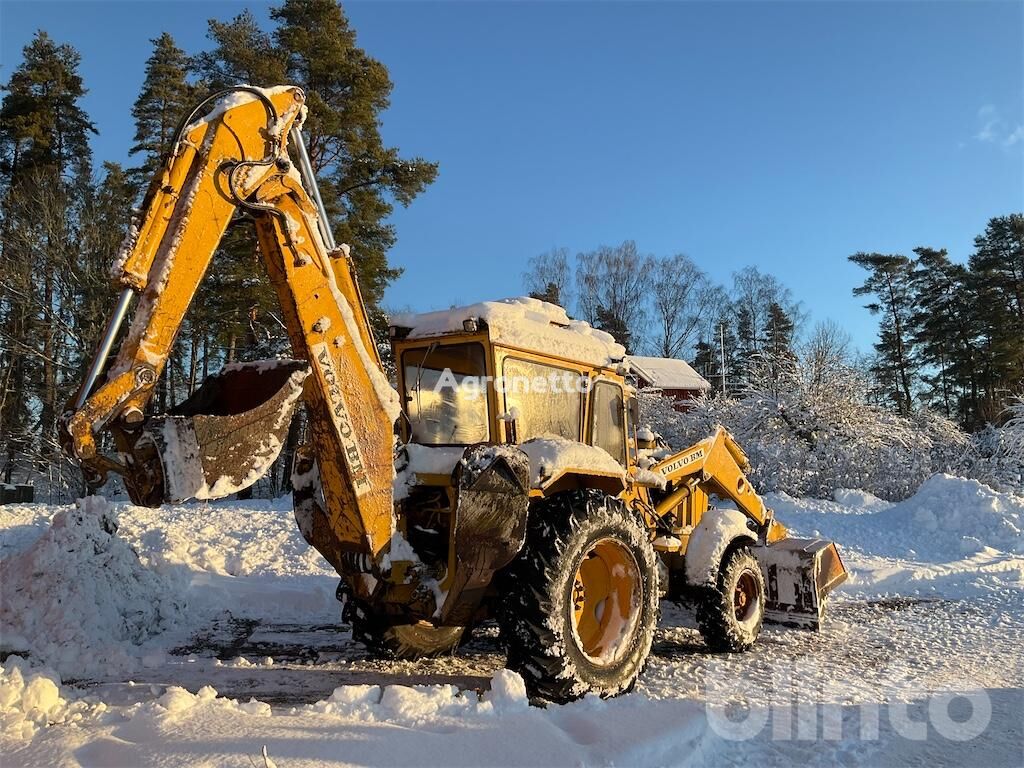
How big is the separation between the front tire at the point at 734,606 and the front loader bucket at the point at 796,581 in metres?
0.44

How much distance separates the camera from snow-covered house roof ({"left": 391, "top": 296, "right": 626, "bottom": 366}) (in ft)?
16.4

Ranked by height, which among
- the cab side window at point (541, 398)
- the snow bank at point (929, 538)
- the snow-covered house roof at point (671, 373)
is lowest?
the snow bank at point (929, 538)

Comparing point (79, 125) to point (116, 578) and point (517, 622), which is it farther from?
point (517, 622)

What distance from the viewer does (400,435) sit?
17.9ft

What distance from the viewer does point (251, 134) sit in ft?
12.8

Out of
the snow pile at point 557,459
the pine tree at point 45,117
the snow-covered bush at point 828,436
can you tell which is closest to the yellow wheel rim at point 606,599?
the snow pile at point 557,459

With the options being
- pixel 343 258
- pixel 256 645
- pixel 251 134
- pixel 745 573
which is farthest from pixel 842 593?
pixel 251 134

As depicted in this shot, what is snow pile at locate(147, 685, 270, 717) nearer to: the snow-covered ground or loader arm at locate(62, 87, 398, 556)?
the snow-covered ground

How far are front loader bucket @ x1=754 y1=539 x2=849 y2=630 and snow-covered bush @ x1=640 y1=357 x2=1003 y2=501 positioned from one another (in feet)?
42.4

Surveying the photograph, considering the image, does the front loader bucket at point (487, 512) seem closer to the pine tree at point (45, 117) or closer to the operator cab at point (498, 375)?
the operator cab at point (498, 375)

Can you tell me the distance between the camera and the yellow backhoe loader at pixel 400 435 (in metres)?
3.47

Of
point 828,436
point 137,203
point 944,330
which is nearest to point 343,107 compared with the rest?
point 137,203

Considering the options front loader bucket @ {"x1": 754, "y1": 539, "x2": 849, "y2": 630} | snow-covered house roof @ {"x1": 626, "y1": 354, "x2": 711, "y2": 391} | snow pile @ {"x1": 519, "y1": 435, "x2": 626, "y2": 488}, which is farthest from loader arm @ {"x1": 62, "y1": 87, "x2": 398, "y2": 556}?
snow-covered house roof @ {"x1": 626, "y1": 354, "x2": 711, "y2": 391}

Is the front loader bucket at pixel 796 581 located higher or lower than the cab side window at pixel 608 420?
lower
